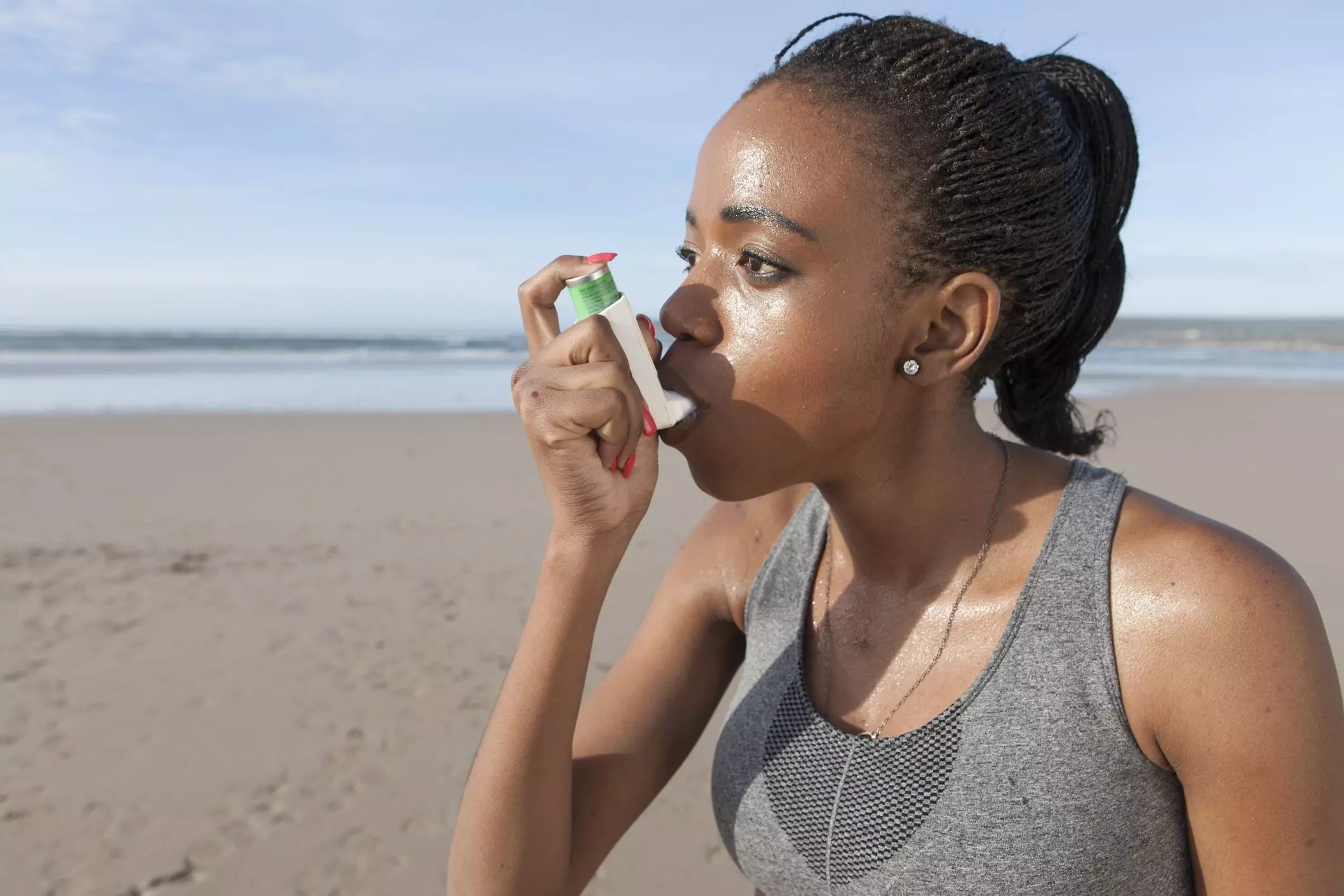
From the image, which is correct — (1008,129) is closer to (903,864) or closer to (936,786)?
(936,786)

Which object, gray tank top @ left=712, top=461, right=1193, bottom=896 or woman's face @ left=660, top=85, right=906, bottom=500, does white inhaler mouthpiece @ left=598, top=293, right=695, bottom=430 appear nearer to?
woman's face @ left=660, top=85, right=906, bottom=500

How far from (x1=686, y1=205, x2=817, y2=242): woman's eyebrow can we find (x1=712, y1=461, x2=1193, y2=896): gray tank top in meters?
0.74

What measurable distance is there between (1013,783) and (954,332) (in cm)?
82

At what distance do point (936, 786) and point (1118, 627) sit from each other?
422 millimetres

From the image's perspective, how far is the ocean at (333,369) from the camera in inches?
608

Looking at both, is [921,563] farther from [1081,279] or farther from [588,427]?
[588,427]

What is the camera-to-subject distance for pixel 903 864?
178cm

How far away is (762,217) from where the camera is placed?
1761mm

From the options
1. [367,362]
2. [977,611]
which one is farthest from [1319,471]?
[367,362]

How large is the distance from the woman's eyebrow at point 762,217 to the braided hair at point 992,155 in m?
0.18

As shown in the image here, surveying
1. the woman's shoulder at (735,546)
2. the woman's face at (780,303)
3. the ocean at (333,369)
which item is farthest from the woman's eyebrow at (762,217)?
the ocean at (333,369)

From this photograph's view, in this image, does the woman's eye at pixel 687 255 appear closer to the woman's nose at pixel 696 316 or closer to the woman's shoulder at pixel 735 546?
the woman's nose at pixel 696 316

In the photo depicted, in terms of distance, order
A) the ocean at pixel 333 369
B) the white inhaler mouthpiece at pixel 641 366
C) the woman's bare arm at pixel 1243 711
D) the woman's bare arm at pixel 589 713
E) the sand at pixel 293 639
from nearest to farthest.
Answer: the woman's bare arm at pixel 1243 711 < the white inhaler mouthpiece at pixel 641 366 < the woman's bare arm at pixel 589 713 < the sand at pixel 293 639 < the ocean at pixel 333 369

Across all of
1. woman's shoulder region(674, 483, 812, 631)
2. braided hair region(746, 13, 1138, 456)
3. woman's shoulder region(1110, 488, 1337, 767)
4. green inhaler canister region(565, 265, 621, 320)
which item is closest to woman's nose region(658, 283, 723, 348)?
green inhaler canister region(565, 265, 621, 320)
